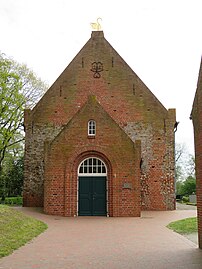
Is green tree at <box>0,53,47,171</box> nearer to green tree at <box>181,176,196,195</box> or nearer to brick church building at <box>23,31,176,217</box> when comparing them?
brick church building at <box>23,31,176,217</box>

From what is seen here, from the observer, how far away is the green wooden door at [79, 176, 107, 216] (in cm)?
1948

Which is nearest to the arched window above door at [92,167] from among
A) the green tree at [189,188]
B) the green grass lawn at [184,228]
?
the green grass lawn at [184,228]

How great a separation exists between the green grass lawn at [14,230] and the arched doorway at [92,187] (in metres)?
5.34

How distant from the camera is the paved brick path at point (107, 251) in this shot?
24.5 feet

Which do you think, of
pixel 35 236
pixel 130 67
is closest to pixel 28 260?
pixel 35 236

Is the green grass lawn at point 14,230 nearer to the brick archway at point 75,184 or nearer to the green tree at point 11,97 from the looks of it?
the brick archway at point 75,184

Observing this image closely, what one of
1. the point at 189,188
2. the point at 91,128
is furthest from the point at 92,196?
the point at 189,188

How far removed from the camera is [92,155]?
19.9m

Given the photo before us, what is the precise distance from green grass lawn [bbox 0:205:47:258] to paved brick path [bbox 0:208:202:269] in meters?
0.30

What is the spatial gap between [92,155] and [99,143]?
87cm

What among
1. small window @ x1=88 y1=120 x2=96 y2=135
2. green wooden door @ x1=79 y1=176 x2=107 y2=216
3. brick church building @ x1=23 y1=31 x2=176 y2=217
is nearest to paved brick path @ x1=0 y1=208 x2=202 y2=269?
brick church building @ x1=23 y1=31 x2=176 y2=217

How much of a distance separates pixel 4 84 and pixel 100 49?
31.5ft

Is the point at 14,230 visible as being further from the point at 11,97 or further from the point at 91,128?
the point at 11,97

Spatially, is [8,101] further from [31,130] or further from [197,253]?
[197,253]
